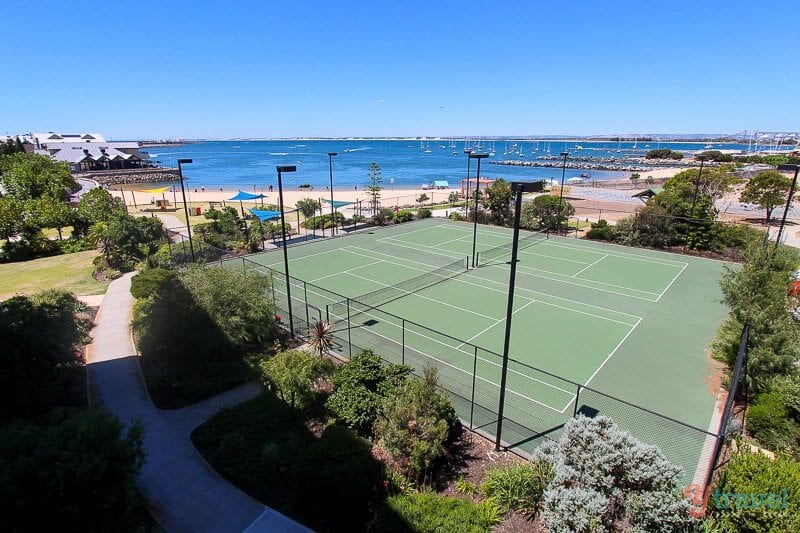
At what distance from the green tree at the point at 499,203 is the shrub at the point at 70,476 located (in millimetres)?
35066

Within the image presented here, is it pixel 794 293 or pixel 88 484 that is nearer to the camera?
pixel 88 484

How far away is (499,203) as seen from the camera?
38.2 metres

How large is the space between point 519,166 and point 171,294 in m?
147

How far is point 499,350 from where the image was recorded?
619 inches

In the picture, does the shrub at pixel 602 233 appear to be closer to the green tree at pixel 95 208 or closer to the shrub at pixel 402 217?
the shrub at pixel 402 217

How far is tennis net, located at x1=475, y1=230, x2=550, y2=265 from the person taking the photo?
27.5 m

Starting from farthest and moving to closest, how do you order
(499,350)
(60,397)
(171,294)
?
(499,350)
(171,294)
(60,397)

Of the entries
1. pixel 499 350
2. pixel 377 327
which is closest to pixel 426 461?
pixel 499 350

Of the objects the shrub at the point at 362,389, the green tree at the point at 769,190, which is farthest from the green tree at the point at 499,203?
the shrub at the point at 362,389

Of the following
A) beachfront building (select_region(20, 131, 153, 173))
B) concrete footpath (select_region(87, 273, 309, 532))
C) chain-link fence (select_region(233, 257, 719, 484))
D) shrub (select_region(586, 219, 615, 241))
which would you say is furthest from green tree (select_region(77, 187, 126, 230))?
beachfront building (select_region(20, 131, 153, 173))

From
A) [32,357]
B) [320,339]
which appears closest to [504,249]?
[320,339]

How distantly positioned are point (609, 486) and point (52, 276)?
3031 centimetres

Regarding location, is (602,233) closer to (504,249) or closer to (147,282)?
(504,249)

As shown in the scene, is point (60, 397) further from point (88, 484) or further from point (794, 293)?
point (794, 293)
